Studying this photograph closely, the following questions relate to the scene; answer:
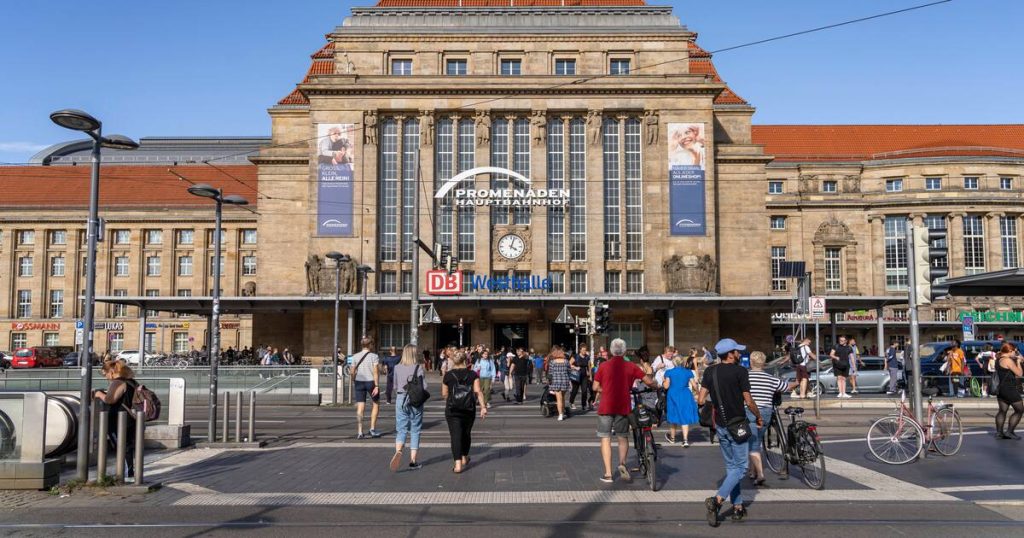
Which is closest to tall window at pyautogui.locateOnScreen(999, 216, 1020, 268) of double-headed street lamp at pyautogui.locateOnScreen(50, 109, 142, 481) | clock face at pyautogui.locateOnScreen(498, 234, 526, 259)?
clock face at pyautogui.locateOnScreen(498, 234, 526, 259)

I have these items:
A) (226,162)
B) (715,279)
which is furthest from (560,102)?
(226,162)

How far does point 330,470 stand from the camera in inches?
491

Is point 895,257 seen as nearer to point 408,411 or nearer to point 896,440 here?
point 896,440

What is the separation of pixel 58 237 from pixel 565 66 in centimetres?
5007

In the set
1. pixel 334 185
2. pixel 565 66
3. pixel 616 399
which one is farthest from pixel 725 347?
pixel 565 66

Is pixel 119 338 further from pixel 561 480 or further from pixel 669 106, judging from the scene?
pixel 561 480

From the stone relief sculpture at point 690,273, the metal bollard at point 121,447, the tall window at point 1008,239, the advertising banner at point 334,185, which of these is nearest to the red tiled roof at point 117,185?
the advertising banner at point 334,185

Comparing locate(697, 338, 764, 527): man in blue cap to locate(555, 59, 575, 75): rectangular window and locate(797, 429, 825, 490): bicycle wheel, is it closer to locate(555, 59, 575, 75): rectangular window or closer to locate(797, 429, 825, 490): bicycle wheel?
locate(797, 429, 825, 490): bicycle wheel

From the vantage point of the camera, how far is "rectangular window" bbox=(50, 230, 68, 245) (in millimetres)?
75625

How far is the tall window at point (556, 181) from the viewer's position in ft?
169

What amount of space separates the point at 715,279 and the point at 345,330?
2269cm

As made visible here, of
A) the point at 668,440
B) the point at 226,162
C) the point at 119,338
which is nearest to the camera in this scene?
the point at 668,440

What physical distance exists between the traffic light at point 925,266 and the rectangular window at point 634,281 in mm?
35624

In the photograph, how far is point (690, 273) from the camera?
49.8m
